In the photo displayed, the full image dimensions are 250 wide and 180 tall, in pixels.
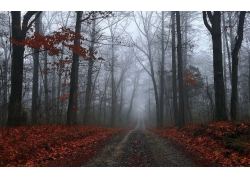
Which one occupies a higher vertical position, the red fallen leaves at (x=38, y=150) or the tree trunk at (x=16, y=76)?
the tree trunk at (x=16, y=76)

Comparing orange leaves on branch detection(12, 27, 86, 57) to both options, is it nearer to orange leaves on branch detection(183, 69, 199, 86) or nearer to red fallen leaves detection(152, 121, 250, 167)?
red fallen leaves detection(152, 121, 250, 167)

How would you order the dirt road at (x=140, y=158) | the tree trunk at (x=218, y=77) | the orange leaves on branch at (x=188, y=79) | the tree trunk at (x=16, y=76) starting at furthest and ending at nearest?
the orange leaves on branch at (x=188, y=79)
the tree trunk at (x=16, y=76)
the tree trunk at (x=218, y=77)
the dirt road at (x=140, y=158)

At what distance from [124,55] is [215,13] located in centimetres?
2488

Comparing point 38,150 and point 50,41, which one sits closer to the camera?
point 38,150

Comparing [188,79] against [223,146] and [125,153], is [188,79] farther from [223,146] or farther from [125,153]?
[125,153]

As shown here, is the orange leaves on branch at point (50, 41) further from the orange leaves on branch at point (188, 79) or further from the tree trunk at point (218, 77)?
the orange leaves on branch at point (188, 79)

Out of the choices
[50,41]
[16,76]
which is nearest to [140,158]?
[50,41]

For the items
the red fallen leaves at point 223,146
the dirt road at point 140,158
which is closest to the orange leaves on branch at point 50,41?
the dirt road at point 140,158

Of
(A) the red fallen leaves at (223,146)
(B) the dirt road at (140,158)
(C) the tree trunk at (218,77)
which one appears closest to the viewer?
(B) the dirt road at (140,158)

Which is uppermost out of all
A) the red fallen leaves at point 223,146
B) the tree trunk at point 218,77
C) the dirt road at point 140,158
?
the tree trunk at point 218,77

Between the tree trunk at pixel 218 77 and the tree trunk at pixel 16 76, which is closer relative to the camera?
the tree trunk at pixel 218 77

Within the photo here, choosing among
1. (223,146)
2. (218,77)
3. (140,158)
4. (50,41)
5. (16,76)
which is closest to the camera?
(140,158)

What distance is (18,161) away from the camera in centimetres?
594

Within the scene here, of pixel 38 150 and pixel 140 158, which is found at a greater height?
pixel 38 150
